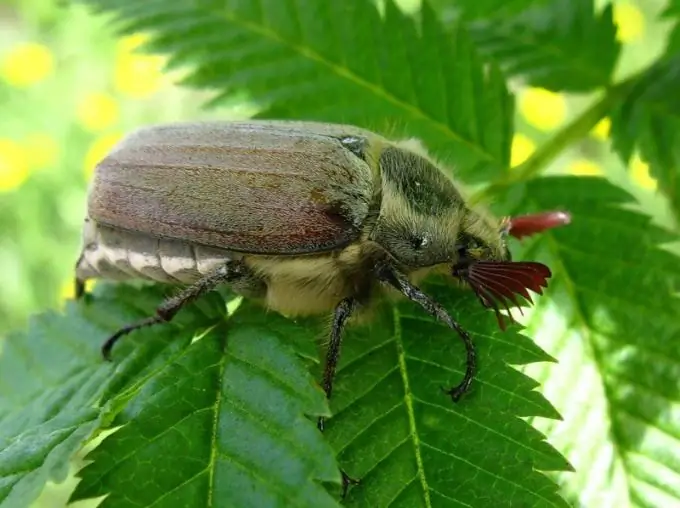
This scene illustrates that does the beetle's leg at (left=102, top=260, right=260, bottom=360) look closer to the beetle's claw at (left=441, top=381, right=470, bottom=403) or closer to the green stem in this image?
the beetle's claw at (left=441, top=381, right=470, bottom=403)

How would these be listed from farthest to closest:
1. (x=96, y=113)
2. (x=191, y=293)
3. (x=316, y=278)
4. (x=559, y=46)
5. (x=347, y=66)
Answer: (x=96, y=113) < (x=559, y=46) < (x=347, y=66) < (x=316, y=278) < (x=191, y=293)

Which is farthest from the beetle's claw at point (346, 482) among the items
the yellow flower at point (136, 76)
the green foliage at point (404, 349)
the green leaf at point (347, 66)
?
the yellow flower at point (136, 76)

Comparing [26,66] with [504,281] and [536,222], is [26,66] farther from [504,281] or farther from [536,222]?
[504,281]

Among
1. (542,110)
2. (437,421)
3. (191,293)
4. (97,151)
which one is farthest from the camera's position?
(542,110)

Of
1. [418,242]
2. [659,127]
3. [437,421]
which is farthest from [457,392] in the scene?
[659,127]

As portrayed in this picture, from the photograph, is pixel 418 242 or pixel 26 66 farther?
pixel 26 66

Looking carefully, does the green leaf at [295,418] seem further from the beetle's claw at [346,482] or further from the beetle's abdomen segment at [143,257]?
the beetle's abdomen segment at [143,257]
